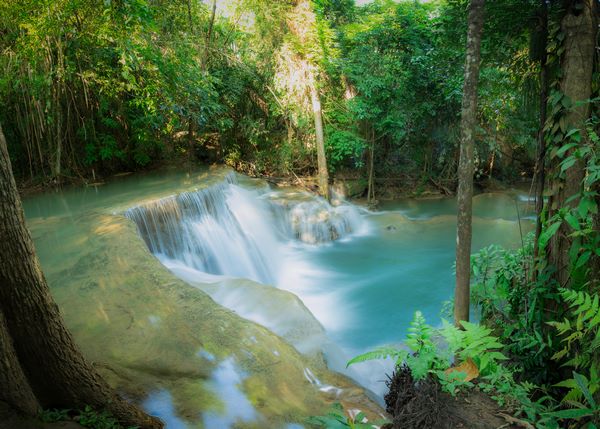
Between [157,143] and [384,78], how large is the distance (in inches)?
284

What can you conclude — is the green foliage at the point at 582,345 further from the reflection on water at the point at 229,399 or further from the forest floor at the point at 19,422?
the forest floor at the point at 19,422

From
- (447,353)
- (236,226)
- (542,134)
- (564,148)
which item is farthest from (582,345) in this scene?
(236,226)

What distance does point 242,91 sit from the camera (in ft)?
44.6

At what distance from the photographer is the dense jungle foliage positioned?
920cm

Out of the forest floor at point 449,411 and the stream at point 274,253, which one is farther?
the stream at point 274,253

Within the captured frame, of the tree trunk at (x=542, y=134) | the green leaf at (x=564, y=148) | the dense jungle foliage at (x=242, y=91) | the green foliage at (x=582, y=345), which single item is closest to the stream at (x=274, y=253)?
the tree trunk at (x=542, y=134)

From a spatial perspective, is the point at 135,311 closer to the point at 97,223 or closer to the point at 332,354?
the point at 332,354

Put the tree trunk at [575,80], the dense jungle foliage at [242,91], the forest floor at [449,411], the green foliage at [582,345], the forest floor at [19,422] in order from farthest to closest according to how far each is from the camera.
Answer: the dense jungle foliage at [242,91]
the tree trunk at [575,80]
the forest floor at [449,411]
the green foliage at [582,345]
the forest floor at [19,422]

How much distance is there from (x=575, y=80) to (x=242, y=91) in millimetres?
11371

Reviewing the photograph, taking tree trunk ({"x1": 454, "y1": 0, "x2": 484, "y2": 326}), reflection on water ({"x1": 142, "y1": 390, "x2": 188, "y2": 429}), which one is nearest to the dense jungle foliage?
tree trunk ({"x1": 454, "y1": 0, "x2": 484, "y2": 326})

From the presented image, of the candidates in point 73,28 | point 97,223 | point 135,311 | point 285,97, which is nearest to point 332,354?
point 135,311

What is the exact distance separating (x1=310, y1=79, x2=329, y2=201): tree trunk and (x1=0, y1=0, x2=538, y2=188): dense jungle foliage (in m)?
0.32

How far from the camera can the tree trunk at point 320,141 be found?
39.4 feet

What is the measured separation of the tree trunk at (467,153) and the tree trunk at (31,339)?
3316 mm
